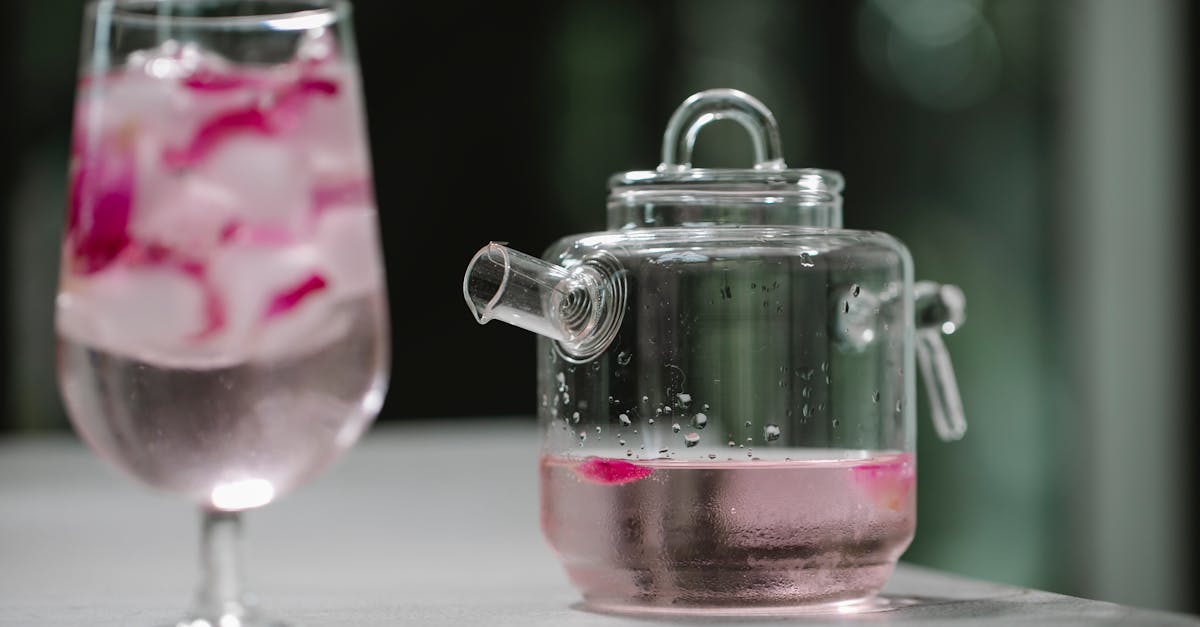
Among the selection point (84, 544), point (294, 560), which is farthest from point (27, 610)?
point (84, 544)

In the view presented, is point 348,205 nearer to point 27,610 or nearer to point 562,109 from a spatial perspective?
point 27,610

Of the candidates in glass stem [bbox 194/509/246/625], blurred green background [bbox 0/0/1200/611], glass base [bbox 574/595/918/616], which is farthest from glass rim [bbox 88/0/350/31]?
blurred green background [bbox 0/0/1200/611]

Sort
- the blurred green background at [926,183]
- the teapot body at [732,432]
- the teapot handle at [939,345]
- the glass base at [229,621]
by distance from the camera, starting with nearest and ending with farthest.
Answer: the glass base at [229,621]
the teapot body at [732,432]
the teapot handle at [939,345]
the blurred green background at [926,183]

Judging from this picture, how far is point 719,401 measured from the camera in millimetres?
784

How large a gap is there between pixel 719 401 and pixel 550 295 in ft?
0.33

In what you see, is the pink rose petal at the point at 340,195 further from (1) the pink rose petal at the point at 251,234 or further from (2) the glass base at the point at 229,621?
(2) the glass base at the point at 229,621

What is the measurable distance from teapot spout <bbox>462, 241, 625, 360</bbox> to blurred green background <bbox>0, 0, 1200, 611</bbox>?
2.51 meters

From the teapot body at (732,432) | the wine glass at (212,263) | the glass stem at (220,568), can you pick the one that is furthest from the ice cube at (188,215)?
the teapot body at (732,432)

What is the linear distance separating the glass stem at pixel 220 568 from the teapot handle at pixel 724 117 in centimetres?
32

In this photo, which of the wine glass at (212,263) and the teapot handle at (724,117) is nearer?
the wine glass at (212,263)

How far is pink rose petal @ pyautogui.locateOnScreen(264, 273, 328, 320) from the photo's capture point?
2.19ft

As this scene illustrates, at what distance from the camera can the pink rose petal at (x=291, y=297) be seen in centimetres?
67

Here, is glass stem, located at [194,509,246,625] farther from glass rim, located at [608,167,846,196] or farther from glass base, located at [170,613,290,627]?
glass rim, located at [608,167,846,196]

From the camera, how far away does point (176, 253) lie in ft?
2.17
